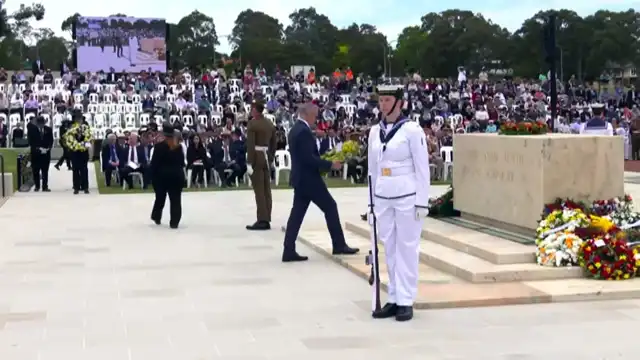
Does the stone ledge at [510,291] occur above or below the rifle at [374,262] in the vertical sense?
below

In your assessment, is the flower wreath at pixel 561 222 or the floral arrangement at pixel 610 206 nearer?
the flower wreath at pixel 561 222

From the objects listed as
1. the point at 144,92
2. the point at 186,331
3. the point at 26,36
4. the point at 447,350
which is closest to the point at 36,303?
the point at 186,331

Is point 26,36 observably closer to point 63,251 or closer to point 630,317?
point 63,251

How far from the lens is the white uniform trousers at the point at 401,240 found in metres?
7.45

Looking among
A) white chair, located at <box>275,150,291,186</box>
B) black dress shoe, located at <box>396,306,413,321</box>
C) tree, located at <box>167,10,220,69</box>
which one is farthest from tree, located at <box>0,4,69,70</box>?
black dress shoe, located at <box>396,306,413,321</box>

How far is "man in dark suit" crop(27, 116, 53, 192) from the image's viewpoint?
2081 cm

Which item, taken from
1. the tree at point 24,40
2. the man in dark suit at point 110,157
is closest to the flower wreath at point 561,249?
the man in dark suit at point 110,157

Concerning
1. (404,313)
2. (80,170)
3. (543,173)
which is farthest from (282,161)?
(404,313)

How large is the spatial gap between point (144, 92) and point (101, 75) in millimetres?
5275

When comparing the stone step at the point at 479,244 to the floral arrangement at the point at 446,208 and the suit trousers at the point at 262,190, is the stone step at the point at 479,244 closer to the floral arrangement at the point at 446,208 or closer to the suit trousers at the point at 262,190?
the floral arrangement at the point at 446,208

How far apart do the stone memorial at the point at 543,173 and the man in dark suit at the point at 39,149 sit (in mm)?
12428

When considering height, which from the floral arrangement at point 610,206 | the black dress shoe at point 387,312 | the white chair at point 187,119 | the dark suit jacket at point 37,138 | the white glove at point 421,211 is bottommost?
the black dress shoe at point 387,312

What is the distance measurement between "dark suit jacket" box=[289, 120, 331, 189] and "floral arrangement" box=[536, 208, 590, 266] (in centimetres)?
242

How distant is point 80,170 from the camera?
20.4 meters
